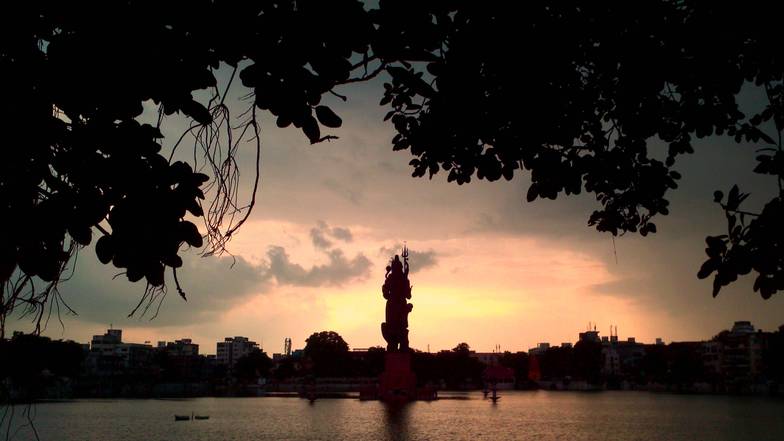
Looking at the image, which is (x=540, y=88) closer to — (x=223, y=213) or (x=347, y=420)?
(x=223, y=213)

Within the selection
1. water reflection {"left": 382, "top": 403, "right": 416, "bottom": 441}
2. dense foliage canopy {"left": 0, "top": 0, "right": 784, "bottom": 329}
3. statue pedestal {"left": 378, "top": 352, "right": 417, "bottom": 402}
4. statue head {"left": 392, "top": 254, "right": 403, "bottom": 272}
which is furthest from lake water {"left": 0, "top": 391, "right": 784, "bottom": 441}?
dense foliage canopy {"left": 0, "top": 0, "right": 784, "bottom": 329}

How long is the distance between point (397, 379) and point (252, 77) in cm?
5634

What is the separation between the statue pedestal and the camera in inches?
2277

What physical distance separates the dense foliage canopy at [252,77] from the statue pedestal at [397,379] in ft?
172

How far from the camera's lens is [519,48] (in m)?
5.65

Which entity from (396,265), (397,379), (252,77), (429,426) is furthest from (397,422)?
(252,77)

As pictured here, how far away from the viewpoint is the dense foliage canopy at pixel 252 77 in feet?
11.7

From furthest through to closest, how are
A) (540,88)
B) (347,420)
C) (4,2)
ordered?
(347,420) < (540,88) < (4,2)

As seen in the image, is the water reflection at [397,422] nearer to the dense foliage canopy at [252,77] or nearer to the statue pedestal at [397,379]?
the statue pedestal at [397,379]

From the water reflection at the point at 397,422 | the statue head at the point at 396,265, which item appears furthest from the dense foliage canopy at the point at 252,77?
the statue head at the point at 396,265

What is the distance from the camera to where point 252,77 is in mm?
3961

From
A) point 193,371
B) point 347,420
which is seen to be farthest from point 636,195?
Answer: point 193,371

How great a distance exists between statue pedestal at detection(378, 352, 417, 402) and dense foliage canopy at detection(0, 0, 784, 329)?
2065 inches

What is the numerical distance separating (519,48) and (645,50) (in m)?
1.58
